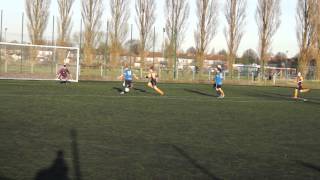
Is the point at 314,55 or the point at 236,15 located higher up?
the point at 236,15

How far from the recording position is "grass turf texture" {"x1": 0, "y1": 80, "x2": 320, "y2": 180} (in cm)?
812

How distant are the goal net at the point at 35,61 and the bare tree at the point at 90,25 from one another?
10220 millimetres

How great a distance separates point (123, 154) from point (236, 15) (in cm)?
4904

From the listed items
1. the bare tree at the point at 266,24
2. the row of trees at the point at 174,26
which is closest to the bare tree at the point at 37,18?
the row of trees at the point at 174,26

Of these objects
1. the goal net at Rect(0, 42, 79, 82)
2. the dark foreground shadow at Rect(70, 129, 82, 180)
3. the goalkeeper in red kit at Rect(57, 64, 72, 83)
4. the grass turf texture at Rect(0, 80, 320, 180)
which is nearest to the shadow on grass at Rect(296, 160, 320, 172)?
the grass turf texture at Rect(0, 80, 320, 180)

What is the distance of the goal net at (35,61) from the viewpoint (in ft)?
130

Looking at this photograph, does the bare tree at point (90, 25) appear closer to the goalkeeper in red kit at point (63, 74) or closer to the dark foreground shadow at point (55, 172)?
the goalkeeper in red kit at point (63, 74)

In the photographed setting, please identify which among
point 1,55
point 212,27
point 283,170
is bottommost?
point 283,170

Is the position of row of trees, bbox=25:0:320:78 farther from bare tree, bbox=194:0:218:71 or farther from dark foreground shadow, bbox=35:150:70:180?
dark foreground shadow, bbox=35:150:70:180

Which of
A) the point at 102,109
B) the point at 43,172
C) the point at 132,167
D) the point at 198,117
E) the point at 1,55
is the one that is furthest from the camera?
the point at 1,55

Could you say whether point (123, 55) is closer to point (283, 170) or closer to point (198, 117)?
point (198, 117)

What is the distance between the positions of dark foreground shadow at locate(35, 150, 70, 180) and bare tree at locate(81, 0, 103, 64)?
45.8 meters

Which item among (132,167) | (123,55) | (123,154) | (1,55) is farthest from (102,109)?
(123,55)

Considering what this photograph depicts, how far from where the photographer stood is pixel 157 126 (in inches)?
542
